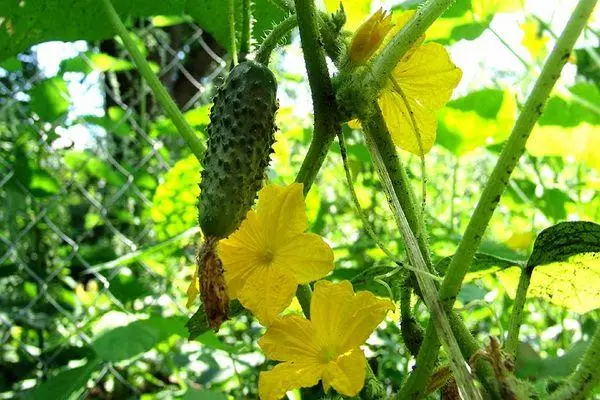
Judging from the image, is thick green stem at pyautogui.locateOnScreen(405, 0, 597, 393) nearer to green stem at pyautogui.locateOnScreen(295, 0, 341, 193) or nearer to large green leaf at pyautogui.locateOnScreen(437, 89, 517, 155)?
green stem at pyautogui.locateOnScreen(295, 0, 341, 193)

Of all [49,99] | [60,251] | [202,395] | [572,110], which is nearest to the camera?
[202,395]

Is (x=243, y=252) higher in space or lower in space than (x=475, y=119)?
lower

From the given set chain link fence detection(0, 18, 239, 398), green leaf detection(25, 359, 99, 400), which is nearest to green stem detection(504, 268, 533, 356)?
green leaf detection(25, 359, 99, 400)

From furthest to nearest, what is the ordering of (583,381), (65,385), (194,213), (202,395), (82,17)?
(194,213) → (65,385) → (82,17) → (202,395) → (583,381)

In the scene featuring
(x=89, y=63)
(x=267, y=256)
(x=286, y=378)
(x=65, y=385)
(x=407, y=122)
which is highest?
(x=89, y=63)

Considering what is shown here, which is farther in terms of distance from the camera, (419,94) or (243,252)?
(419,94)

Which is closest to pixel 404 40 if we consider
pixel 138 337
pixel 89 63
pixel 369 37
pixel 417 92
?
pixel 369 37

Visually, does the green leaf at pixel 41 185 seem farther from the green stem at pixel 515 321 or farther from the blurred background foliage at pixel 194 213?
the green stem at pixel 515 321

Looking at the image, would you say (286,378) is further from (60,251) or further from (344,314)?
(60,251)
